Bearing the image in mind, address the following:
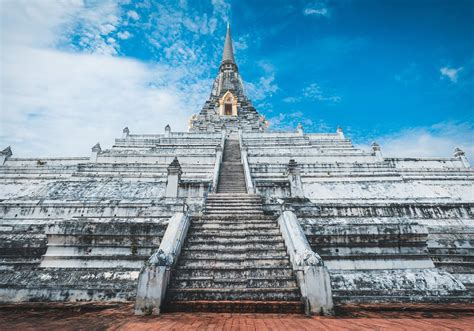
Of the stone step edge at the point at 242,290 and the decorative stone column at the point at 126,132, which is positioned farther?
the decorative stone column at the point at 126,132

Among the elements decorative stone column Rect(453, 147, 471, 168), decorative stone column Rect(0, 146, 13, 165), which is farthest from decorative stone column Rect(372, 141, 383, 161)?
decorative stone column Rect(0, 146, 13, 165)

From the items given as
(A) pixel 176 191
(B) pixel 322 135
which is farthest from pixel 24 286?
(B) pixel 322 135

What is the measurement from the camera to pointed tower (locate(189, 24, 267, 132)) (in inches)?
1350

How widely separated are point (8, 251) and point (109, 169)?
10.8 m

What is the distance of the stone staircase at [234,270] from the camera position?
173 inches

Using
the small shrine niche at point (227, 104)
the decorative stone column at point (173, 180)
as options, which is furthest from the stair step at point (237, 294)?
the small shrine niche at point (227, 104)

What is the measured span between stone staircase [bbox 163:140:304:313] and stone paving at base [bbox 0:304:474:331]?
0.29 meters

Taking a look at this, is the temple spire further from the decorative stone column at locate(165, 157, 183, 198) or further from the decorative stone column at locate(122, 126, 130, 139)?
the decorative stone column at locate(165, 157, 183, 198)

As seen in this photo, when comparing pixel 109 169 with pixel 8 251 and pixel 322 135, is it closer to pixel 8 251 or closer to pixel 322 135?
pixel 8 251

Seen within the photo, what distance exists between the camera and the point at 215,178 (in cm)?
1351

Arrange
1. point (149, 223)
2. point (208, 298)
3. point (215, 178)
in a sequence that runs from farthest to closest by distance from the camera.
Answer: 1. point (215, 178)
2. point (149, 223)
3. point (208, 298)

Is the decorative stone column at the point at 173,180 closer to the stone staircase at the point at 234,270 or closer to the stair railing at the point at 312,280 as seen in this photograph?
the stone staircase at the point at 234,270

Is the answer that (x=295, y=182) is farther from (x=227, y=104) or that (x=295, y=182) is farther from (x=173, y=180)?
(x=227, y=104)

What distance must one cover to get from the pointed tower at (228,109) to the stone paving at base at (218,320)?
2622cm
